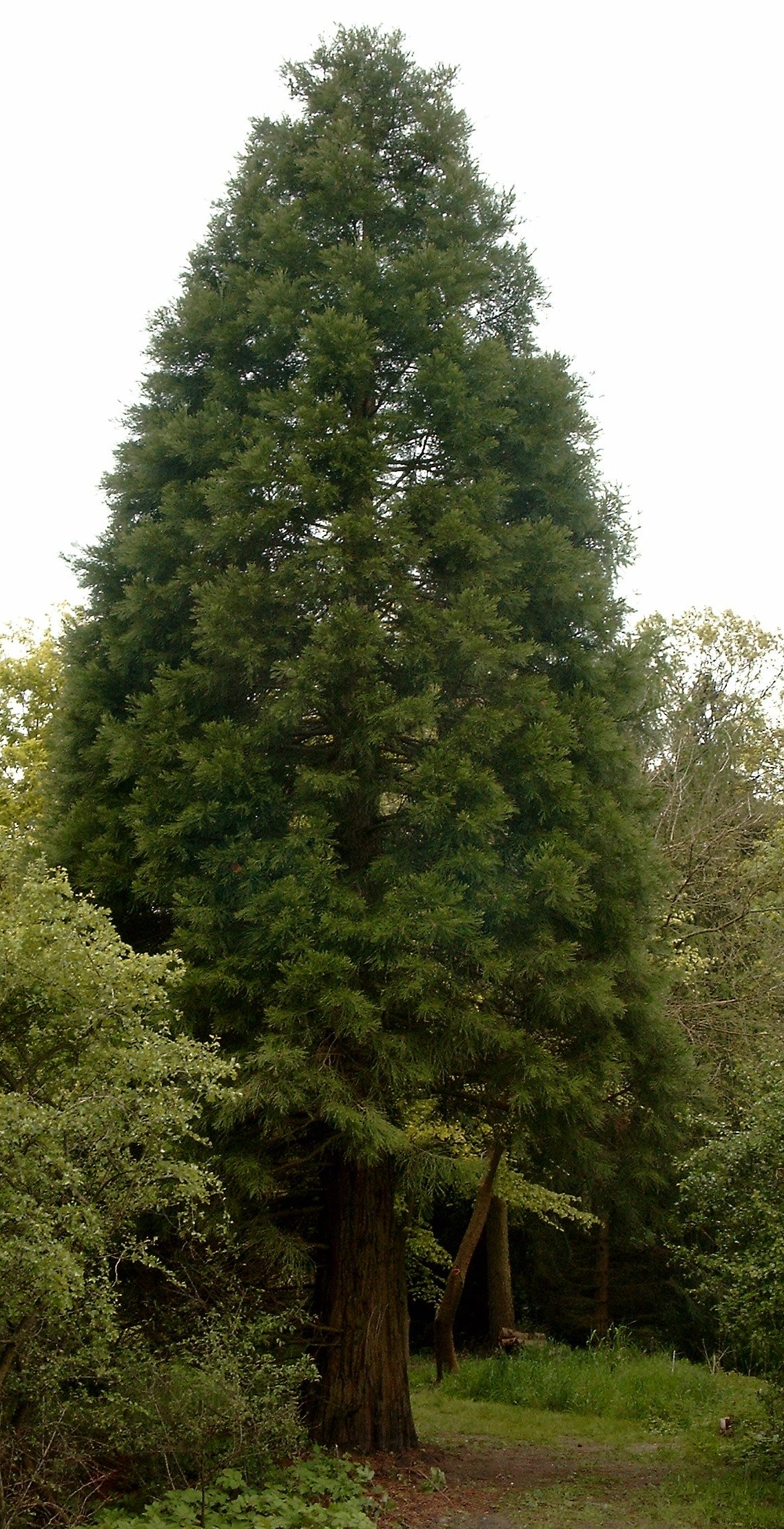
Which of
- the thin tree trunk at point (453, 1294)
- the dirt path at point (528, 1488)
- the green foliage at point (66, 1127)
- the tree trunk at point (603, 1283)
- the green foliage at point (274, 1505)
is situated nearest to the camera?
the green foliage at point (66, 1127)

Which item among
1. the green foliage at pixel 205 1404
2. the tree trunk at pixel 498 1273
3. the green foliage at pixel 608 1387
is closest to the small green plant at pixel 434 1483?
the green foliage at pixel 205 1404

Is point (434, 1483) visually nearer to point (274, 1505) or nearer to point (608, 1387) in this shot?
point (274, 1505)

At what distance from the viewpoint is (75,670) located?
970 centimetres

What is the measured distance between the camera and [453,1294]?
1302cm

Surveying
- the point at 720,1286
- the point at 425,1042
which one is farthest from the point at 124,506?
the point at 720,1286

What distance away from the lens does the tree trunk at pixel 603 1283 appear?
1520cm

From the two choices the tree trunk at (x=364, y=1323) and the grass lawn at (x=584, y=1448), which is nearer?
the grass lawn at (x=584, y=1448)

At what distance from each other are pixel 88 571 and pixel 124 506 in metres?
0.66

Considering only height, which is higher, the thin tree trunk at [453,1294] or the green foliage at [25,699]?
the green foliage at [25,699]

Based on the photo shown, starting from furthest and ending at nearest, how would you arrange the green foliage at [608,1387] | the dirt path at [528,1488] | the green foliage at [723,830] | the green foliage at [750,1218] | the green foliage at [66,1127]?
the green foliage at [723,830] < the green foliage at [608,1387] < the green foliage at [750,1218] < the dirt path at [528,1488] < the green foliage at [66,1127]

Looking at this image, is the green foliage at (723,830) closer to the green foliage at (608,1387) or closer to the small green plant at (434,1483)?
the green foliage at (608,1387)

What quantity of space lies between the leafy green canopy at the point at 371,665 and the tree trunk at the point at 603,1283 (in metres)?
7.63

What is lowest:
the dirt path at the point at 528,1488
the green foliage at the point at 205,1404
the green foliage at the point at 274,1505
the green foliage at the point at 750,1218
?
the dirt path at the point at 528,1488

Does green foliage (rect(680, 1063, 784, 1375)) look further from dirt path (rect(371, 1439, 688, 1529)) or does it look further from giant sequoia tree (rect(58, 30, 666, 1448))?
dirt path (rect(371, 1439, 688, 1529))
